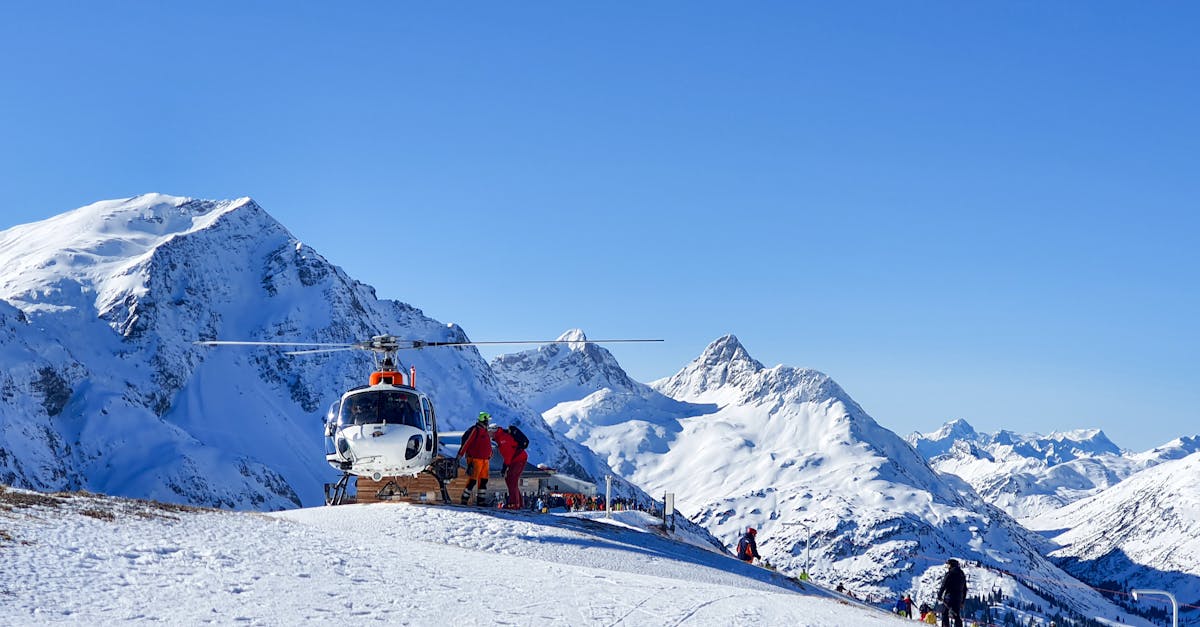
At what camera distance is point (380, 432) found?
29812mm

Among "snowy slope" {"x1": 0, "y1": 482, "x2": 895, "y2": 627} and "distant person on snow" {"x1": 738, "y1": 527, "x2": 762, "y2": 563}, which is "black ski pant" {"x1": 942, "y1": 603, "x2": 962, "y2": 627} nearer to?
"snowy slope" {"x1": 0, "y1": 482, "x2": 895, "y2": 627}

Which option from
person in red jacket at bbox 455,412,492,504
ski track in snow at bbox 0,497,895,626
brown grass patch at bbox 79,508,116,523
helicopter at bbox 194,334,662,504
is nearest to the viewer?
ski track in snow at bbox 0,497,895,626

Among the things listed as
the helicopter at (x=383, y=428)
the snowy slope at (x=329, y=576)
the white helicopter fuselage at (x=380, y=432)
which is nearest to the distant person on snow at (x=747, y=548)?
the helicopter at (x=383, y=428)

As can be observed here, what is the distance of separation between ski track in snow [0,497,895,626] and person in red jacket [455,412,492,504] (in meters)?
6.08

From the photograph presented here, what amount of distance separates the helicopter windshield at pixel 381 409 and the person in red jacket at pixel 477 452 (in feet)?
4.20

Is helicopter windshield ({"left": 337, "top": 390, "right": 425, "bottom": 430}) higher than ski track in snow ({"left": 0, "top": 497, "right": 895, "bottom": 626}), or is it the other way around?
helicopter windshield ({"left": 337, "top": 390, "right": 425, "bottom": 430})

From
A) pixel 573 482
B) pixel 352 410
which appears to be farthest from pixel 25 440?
pixel 352 410

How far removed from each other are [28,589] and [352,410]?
17.2 metres

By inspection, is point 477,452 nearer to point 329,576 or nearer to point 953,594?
point 953,594

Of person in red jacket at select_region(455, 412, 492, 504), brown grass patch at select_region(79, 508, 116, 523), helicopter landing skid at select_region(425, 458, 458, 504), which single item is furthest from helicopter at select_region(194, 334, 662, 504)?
brown grass patch at select_region(79, 508, 116, 523)

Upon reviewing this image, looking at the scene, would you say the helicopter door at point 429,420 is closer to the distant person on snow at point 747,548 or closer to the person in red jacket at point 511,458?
the person in red jacket at point 511,458

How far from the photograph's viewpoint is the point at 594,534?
92.9 ft

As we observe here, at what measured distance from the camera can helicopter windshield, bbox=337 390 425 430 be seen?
30125 millimetres

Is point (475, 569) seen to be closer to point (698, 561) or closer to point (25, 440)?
point (698, 561)
